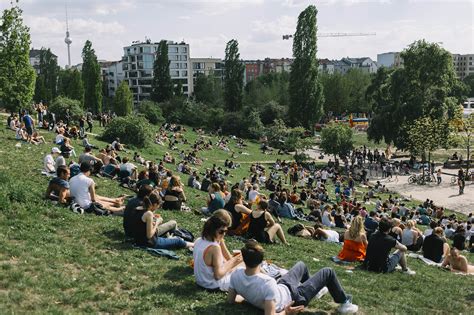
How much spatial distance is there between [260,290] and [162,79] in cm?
7641

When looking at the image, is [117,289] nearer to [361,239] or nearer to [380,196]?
[361,239]

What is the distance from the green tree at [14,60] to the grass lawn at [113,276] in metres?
22.4

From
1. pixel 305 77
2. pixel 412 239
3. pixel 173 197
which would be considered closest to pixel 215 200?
pixel 173 197

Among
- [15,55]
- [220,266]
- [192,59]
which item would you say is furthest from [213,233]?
[192,59]

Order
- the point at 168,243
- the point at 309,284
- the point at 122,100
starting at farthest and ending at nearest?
the point at 122,100 → the point at 168,243 → the point at 309,284

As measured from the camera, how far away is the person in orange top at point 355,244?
1095 cm

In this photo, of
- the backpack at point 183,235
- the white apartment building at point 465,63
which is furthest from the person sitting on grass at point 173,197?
the white apartment building at point 465,63

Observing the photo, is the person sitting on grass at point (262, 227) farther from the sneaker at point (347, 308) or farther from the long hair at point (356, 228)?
the sneaker at point (347, 308)

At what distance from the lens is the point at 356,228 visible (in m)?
10.9

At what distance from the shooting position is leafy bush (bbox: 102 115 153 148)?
36312mm

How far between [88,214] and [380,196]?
2536 cm

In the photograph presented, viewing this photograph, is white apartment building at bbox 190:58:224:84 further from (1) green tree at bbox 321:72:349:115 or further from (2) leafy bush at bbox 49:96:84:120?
(2) leafy bush at bbox 49:96:84:120

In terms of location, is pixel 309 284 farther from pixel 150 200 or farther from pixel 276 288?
pixel 150 200

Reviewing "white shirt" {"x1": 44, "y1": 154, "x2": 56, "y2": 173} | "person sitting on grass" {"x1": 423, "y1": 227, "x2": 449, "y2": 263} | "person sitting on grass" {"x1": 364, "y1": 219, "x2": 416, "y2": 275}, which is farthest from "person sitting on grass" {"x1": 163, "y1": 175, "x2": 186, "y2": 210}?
"person sitting on grass" {"x1": 423, "y1": 227, "x2": 449, "y2": 263}
